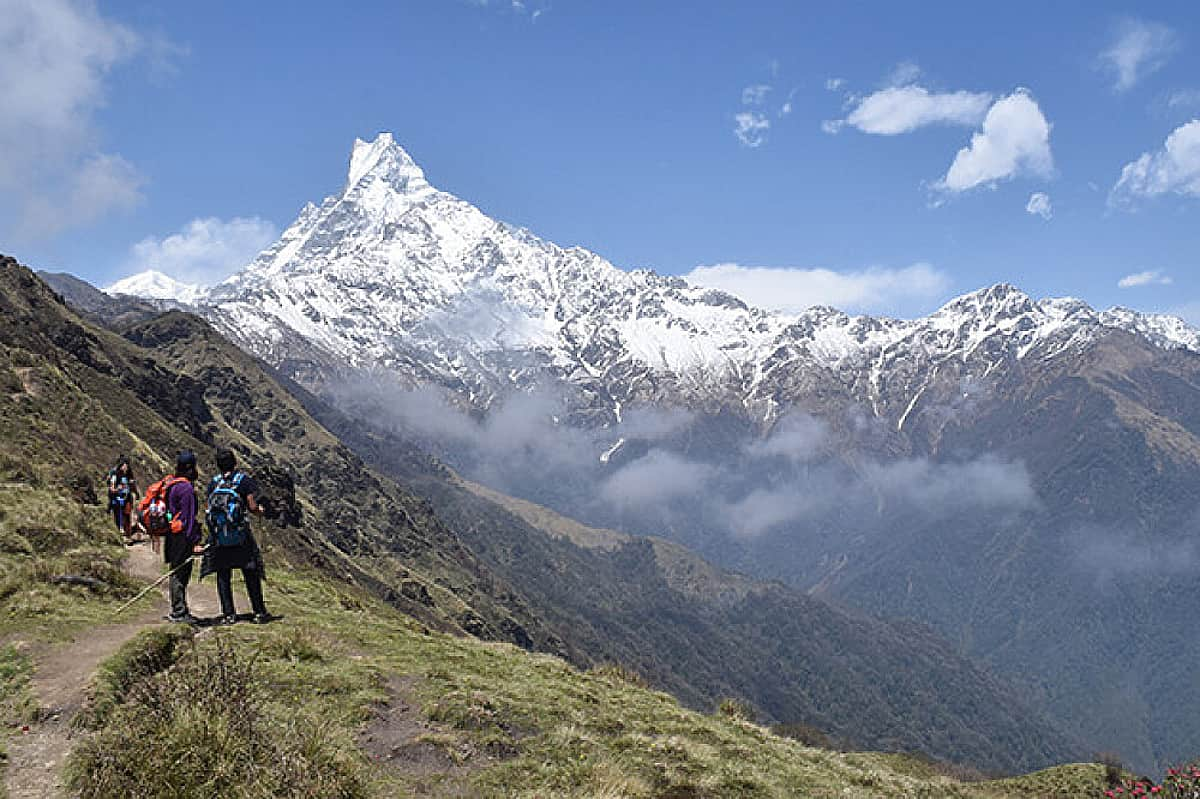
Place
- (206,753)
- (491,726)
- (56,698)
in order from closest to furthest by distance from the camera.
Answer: (206,753)
(56,698)
(491,726)

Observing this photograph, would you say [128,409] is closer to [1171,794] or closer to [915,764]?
[915,764]

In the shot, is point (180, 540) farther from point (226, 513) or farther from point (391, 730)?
point (391, 730)

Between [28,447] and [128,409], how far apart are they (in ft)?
195

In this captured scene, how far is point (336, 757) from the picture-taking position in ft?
31.3

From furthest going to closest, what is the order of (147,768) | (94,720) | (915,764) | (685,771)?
(915,764) → (685,771) → (94,720) → (147,768)

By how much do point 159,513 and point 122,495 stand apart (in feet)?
40.1

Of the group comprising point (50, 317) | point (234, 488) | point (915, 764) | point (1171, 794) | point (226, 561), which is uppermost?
point (50, 317)

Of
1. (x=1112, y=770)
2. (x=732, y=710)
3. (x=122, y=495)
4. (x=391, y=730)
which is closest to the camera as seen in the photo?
(x=391, y=730)

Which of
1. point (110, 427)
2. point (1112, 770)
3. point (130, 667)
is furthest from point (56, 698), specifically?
point (110, 427)

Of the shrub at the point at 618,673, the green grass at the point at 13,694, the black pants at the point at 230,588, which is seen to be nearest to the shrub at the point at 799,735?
the shrub at the point at 618,673

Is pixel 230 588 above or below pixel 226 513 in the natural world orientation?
below

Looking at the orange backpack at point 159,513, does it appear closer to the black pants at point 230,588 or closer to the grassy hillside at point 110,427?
the black pants at point 230,588

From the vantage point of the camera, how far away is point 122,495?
2680 centimetres

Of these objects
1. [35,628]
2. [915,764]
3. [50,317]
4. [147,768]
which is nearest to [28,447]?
[35,628]
